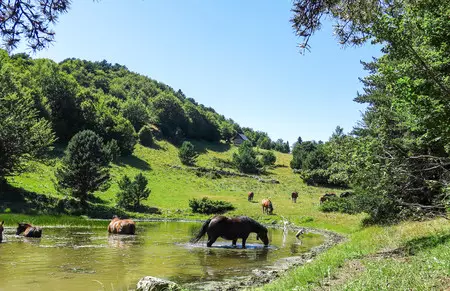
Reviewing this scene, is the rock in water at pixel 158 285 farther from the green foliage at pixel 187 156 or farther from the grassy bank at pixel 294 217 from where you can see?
the green foliage at pixel 187 156

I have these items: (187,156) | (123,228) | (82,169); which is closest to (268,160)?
(187,156)

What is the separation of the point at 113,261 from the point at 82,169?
1105 inches

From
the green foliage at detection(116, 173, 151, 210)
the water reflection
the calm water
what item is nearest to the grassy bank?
the green foliage at detection(116, 173, 151, 210)

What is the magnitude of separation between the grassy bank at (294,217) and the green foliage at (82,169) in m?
1.76

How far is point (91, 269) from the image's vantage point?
497 inches

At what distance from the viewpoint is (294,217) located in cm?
3941

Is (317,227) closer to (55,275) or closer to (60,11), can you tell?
(55,275)

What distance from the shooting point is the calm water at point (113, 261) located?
10.8 metres

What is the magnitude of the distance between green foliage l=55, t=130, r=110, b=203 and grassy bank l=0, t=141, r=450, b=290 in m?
1.76

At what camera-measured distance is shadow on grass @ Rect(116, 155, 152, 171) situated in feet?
235

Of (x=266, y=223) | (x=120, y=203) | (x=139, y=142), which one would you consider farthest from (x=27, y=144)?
(x=139, y=142)

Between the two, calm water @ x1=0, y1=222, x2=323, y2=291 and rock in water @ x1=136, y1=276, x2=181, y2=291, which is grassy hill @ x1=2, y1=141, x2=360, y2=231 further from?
rock in water @ x1=136, y1=276, x2=181, y2=291

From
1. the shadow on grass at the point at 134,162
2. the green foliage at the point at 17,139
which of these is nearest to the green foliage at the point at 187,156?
the shadow on grass at the point at 134,162

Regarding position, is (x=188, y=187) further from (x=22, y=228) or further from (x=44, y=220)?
(x=22, y=228)
